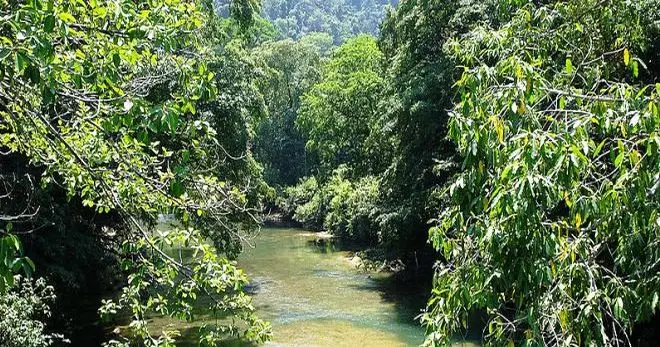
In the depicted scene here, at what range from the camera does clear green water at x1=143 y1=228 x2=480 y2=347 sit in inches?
622

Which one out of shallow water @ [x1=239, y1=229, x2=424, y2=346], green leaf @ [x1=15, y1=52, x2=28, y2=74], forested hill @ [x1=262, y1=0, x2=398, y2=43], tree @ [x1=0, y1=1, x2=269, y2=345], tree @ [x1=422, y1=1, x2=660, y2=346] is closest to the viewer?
green leaf @ [x1=15, y1=52, x2=28, y2=74]

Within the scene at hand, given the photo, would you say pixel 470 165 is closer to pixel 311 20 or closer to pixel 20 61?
pixel 20 61

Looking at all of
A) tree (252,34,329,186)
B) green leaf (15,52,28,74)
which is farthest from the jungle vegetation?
tree (252,34,329,186)

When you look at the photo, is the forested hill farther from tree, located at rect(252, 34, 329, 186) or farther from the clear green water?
the clear green water

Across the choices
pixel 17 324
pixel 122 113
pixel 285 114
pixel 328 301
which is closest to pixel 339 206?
pixel 328 301

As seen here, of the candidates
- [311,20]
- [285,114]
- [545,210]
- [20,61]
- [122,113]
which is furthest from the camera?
[311,20]

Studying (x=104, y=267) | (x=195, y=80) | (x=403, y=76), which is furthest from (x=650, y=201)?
(x=403, y=76)

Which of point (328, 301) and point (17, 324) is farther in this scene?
point (328, 301)

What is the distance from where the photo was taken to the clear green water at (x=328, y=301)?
51.9 feet

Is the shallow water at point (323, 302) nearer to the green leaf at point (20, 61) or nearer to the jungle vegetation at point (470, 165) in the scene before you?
the jungle vegetation at point (470, 165)

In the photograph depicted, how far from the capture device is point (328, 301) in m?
19.5

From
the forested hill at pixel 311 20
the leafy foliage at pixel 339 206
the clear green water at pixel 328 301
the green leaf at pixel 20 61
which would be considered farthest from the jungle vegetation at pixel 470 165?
the forested hill at pixel 311 20

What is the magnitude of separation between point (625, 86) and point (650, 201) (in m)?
0.74

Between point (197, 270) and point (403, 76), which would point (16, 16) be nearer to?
point (197, 270)
